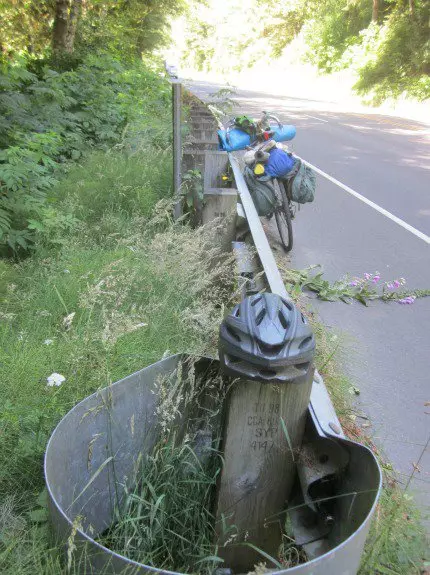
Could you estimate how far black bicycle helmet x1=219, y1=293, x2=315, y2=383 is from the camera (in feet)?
6.56

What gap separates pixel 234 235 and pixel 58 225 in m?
1.71

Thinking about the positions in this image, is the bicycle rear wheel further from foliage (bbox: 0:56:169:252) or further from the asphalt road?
foliage (bbox: 0:56:169:252)

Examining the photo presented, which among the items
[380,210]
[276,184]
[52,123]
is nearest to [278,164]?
[276,184]

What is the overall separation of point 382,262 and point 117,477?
16.6 ft

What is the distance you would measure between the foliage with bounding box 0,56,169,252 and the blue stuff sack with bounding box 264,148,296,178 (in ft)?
7.40

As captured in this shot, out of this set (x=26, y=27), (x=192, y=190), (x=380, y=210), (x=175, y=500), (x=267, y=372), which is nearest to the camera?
(x=267, y=372)

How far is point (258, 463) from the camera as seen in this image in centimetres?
222

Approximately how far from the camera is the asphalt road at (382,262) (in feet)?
12.2

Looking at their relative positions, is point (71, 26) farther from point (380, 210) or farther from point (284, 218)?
point (284, 218)

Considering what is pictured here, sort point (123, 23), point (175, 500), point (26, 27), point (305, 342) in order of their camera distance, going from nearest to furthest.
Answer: point (305, 342)
point (175, 500)
point (26, 27)
point (123, 23)

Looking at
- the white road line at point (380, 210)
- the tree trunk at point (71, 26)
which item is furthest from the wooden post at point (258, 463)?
the tree trunk at point (71, 26)

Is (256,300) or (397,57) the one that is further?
(397,57)

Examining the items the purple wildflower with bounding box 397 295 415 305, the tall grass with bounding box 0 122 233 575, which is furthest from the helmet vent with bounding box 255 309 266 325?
the purple wildflower with bounding box 397 295 415 305

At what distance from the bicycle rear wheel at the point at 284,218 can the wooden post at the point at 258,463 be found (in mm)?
4783
